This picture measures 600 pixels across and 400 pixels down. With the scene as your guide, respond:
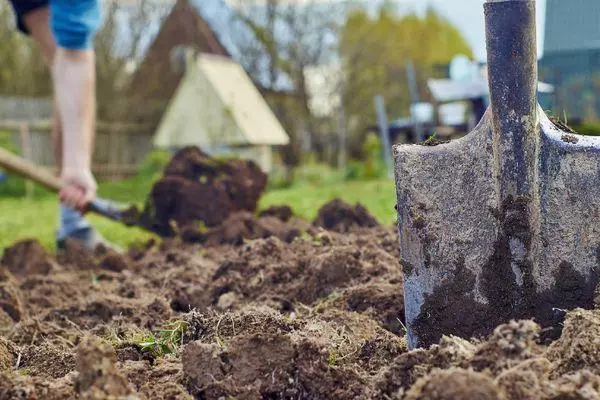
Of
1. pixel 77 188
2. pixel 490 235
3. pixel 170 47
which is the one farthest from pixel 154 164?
pixel 490 235

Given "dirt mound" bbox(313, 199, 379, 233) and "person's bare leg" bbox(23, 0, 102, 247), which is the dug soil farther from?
"person's bare leg" bbox(23, 0, 102, 247)

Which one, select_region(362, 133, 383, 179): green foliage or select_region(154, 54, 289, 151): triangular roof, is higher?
select_region(154, 54, 289, 151): triangular roof

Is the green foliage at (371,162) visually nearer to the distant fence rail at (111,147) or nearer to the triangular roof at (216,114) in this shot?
the triangular roof at (216,114)

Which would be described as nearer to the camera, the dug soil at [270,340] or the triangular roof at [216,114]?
the dug soil at [270,340]

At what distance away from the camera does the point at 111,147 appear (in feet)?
57.1

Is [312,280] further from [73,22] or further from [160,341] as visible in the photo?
[73,22]

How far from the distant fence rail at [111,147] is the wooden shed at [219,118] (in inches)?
155

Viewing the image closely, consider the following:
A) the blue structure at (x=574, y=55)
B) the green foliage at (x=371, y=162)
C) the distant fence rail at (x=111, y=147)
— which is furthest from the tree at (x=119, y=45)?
the blue structure at (x=574, y=55)

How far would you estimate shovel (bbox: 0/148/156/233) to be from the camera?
505cm

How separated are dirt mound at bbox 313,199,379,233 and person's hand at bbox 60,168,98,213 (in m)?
1.37

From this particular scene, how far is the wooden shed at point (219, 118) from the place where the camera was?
11.6 m

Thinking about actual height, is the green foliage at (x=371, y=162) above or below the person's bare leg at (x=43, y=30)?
below

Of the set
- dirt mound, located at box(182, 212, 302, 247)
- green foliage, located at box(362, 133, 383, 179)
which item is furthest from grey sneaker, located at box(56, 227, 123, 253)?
green foliage, located at box(362, 133, 383, 179)

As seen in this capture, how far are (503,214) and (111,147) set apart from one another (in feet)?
53.1
